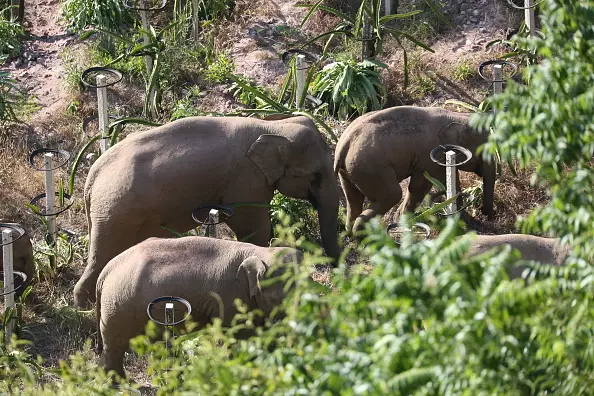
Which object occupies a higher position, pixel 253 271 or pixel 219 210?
pixel 253 271

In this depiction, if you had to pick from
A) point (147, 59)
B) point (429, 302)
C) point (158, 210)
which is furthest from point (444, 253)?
point (147, 59)

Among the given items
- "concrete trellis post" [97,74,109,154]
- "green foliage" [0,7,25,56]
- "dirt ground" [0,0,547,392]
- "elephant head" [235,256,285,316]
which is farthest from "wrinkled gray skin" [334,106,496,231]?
"green foliage" [0,7,25,56]

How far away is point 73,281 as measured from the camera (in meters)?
12.3

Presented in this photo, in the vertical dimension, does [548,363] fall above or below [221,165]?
above

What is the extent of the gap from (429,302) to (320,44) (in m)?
11.1

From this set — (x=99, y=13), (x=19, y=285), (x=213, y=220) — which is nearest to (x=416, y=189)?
(x=213, y=220)

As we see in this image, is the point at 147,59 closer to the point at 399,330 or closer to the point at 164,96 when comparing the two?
the point at 164,96

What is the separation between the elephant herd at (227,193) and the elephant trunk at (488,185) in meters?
0.01

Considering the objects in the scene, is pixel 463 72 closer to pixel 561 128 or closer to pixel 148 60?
pixel 148 60

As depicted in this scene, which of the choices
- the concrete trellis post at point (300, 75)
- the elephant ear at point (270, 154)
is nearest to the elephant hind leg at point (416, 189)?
the concrete trellis post at point (300, 75)

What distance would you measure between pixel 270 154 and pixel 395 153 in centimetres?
154

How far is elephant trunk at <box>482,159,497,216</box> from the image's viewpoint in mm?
13023

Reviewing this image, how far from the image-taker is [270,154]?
38.8 ft

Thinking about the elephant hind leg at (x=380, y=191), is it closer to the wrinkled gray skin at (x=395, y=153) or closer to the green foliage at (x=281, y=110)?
the wrinkled gray skin at (x=395, y=153)
